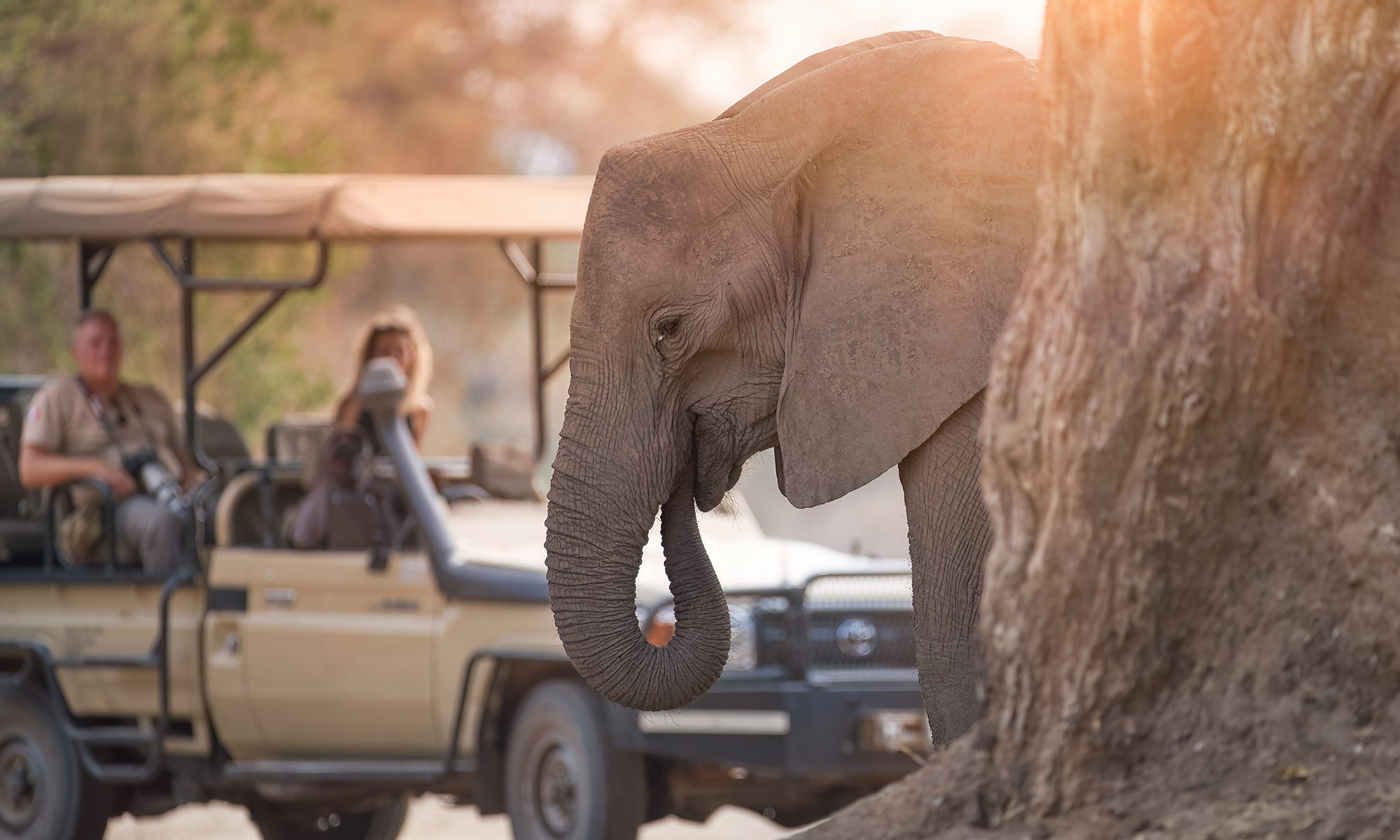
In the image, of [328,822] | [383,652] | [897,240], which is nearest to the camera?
[897,240]

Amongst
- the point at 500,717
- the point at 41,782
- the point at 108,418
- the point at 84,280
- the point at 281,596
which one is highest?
the point at 84,280

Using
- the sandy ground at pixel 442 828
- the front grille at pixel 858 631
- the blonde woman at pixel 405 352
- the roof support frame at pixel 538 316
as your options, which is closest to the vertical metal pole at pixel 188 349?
the blonde woman at pixel 405 352

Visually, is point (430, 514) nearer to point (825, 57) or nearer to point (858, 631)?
point (858, 631)

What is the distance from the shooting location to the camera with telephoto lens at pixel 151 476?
7977 mm

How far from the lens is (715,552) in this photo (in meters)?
7.74

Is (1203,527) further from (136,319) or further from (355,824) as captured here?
(136,319)

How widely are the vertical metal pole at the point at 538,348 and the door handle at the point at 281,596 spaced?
6.66 ft

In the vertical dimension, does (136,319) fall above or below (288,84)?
below

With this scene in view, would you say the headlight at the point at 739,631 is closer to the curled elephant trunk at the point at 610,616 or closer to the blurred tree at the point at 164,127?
the curled elephant trunk at the point at 610,616

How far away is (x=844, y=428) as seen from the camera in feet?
11.3

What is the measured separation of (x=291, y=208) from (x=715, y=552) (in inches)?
83.1

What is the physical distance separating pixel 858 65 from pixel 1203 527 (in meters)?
1.39

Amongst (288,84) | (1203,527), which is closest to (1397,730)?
(1203,527)

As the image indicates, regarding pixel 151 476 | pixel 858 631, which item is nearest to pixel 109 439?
pixel 151 476
